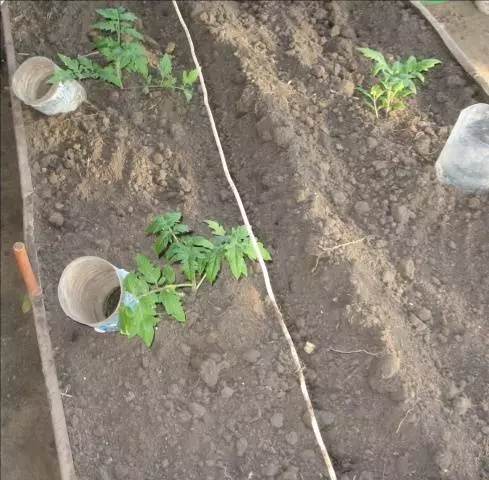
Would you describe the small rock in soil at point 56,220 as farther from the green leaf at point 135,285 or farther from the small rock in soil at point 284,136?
the small rock in soil at point 284,136

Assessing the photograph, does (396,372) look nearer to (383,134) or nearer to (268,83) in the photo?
(383,134)

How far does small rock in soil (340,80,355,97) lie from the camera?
341 cm

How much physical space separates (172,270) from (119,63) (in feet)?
4.76

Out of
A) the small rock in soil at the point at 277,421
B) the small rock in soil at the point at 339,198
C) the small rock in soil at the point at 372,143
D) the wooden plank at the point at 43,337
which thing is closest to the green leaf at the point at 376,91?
the small rock in soil at the point at 372,143

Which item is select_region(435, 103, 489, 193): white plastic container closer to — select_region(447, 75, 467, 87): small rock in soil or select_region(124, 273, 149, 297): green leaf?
select_region(447, 75, 467, 87): small rock in soil

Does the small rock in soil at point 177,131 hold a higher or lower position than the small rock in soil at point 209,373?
higher

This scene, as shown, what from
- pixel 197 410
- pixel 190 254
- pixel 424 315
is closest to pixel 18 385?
pixel 197 410

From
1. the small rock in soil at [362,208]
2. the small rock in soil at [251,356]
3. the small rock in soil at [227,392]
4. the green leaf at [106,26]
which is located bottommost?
the small rock in soil at [227,392]

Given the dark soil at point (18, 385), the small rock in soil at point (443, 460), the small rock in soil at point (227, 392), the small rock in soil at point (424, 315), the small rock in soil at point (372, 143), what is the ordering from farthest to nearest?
1. the small rock in soil at point (372, 143)
2. the dark soil at point (18, 385)
3. the small rock in soil at point (424, 315)
4. the small rock in soil at point (227, 392)
5. the small rock in soil at point (443, 460)

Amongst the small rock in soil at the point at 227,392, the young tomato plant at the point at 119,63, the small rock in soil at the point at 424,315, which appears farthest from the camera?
the young tomato plant at the point at 119,63

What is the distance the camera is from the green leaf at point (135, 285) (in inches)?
97.2

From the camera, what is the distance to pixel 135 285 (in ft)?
8.12

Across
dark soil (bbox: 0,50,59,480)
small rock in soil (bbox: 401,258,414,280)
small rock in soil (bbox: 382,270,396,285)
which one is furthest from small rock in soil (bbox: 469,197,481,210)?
dark soil (bbox: 0,50,59,480)

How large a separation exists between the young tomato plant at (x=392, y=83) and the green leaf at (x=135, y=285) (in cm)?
167
